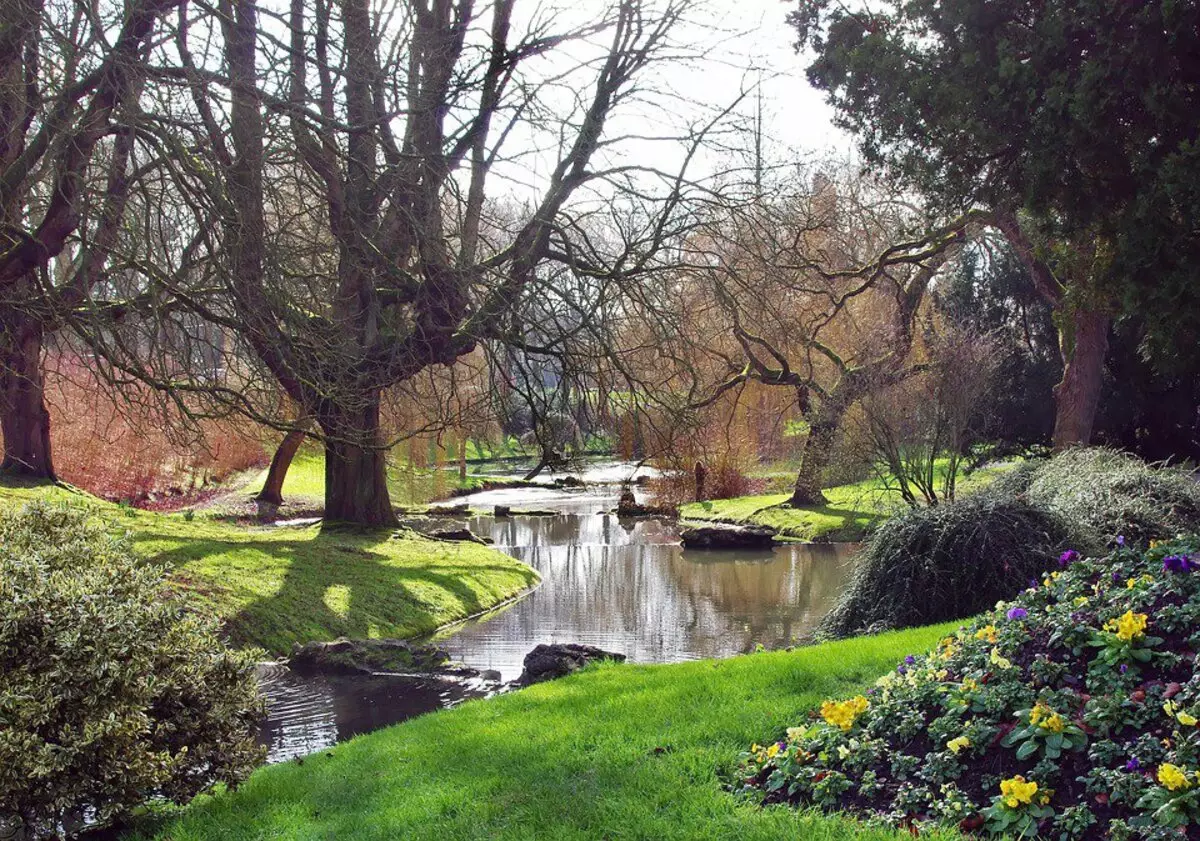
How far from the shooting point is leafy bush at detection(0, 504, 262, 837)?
4625 millimetres

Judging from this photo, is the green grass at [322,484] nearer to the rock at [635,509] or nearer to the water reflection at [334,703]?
the rock at [635,509]

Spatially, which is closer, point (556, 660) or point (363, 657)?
point (556, 660)

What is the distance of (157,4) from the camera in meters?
8.15

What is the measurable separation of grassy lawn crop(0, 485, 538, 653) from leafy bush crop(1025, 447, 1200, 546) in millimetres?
7472

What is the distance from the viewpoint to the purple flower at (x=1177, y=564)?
5336 mm

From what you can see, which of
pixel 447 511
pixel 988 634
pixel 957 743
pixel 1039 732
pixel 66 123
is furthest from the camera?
pixel 447 511

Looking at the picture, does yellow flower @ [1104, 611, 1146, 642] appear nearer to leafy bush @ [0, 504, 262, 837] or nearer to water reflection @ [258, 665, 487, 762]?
leafy bush @ [0, 504, 262, 837]

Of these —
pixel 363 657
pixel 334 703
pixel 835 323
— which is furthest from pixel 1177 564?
pixel 835 323

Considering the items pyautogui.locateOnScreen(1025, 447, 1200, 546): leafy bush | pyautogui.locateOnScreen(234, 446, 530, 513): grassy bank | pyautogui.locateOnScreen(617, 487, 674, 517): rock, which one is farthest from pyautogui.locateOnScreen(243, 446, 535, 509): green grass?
pyautogui.locateOnScreen(1025, 447, 1200, 546): leafy bush

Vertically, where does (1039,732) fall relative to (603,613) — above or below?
above

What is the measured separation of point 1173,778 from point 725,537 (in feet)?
59.6

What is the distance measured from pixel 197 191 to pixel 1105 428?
67.7 ft

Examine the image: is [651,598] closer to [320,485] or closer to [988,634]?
[988,634]

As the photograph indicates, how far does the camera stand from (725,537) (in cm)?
2188
